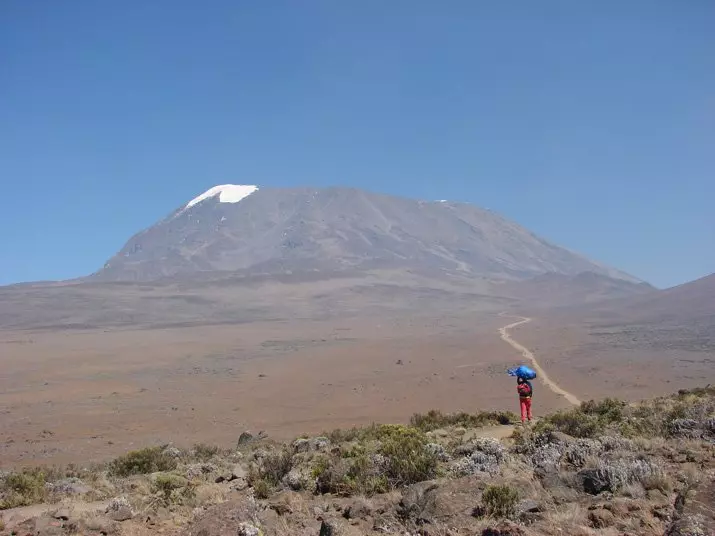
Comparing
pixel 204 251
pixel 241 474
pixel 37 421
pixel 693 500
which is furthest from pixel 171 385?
pixel 204 251

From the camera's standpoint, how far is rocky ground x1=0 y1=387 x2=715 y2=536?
4.88 m

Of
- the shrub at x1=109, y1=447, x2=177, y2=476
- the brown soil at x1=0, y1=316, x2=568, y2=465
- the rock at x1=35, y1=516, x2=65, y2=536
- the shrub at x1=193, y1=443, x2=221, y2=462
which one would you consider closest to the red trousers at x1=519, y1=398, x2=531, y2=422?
the shrub at x1=193, y1=443, x2=221, y2=462

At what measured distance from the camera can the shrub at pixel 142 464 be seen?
10211mm

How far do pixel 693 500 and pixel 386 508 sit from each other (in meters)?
2.76

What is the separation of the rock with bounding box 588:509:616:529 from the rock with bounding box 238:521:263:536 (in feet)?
A: 9.06

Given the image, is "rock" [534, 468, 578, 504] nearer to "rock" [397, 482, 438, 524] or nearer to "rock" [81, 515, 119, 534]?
"rock" [397, 482, 438, 524]

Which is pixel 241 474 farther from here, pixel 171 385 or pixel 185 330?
pixel 185 330

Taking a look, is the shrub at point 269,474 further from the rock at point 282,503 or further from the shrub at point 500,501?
the shrub at point 500,501

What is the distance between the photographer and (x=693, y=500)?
436 centimetres

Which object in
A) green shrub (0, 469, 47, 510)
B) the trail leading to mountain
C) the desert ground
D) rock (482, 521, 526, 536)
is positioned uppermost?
rock (482, 521, 526, 536)

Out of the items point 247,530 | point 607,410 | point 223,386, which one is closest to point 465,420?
point 607,410

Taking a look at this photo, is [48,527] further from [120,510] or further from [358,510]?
[358,510]

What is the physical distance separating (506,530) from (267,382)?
32.0 metres

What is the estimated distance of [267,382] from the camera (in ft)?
115
